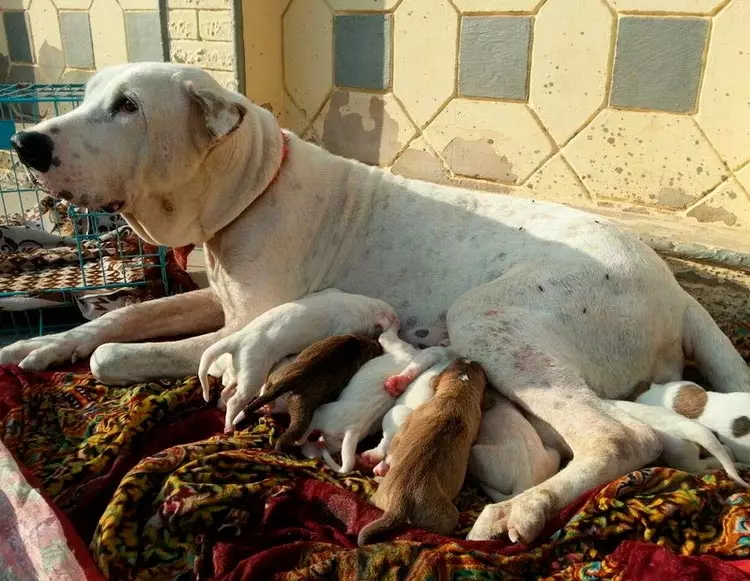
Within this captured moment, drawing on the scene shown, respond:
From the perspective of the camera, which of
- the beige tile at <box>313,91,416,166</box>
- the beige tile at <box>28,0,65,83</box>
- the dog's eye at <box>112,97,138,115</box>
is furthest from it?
the beige tile at <box>28,0,65,83</box>

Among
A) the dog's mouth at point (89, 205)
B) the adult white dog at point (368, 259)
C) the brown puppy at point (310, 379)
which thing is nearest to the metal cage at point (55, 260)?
the adult white dog at point (368, 259)

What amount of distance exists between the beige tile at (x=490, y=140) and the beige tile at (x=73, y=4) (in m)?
3.23

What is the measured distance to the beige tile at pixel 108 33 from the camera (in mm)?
5324

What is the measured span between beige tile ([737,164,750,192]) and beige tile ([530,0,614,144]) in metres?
0.76

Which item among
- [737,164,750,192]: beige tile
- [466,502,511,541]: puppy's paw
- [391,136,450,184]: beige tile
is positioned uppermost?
[737,164,750,192]: beige tile

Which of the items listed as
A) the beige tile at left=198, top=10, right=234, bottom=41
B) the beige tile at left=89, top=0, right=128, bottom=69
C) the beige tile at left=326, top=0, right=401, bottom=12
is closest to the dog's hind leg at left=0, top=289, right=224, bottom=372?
the beige tile at left=198, top=10, right=234, bottom=41

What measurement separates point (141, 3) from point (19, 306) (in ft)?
8.70

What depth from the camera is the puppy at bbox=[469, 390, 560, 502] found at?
7.25 feet

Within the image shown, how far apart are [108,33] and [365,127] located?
2406mm

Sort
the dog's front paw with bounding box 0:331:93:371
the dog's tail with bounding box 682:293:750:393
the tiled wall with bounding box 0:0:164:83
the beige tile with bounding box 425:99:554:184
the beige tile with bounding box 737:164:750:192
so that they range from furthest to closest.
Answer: the tiled wall with bounding box 0:0:164:83
the beige tile with bounding box 425:99:554:184
the beige tile with bounding box 737:164:750:192
the dog's front paw with bounding box 0:331:93:371
the dog's tail with bounding box 682:293:750:393

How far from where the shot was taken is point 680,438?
2.28 metres

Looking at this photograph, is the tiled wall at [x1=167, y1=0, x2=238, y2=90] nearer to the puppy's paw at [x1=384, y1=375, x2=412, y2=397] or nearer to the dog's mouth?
the dog's mouth

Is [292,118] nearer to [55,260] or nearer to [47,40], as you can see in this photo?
[55,260]

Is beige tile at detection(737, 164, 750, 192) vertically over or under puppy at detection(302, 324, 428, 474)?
over
